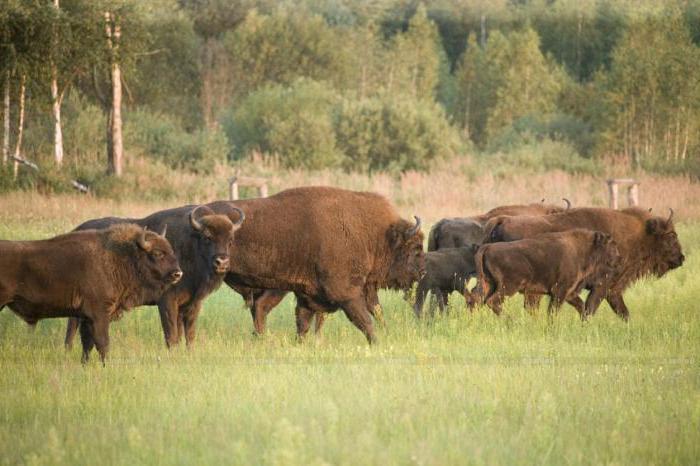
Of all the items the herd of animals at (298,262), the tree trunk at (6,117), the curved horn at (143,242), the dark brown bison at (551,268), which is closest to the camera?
the herd of animals at (298,262)

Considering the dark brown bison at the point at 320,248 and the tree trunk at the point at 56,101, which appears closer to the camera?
the dark brown bison at the point at 320,248

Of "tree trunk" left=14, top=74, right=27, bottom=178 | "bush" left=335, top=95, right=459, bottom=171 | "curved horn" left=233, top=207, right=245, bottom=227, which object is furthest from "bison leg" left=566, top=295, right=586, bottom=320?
"bush" left=335, top=95, right=459, bottom=171

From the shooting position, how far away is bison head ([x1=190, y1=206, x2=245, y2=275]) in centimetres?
1214

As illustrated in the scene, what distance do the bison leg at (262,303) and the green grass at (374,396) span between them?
34 centimetres

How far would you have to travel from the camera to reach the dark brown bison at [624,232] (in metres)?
15.8

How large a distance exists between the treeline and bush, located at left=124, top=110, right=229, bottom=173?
0.09 m

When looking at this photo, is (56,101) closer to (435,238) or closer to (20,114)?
(20,114)

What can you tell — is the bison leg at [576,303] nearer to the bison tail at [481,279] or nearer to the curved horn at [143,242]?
the bison tail at [481,279]

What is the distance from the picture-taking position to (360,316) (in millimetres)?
12922

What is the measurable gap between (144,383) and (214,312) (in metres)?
6.34

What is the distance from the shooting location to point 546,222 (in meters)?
15.9

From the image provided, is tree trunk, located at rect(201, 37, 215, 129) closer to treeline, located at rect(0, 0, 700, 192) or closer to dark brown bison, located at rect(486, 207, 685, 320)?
treeline, located at rect(0, 0, 700, 192)

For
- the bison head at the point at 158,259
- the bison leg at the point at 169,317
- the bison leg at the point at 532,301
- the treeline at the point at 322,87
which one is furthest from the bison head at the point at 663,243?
the treeline at the point at 322,87

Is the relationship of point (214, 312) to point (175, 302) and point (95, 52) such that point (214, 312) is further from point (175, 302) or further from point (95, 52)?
point (95, 52)
